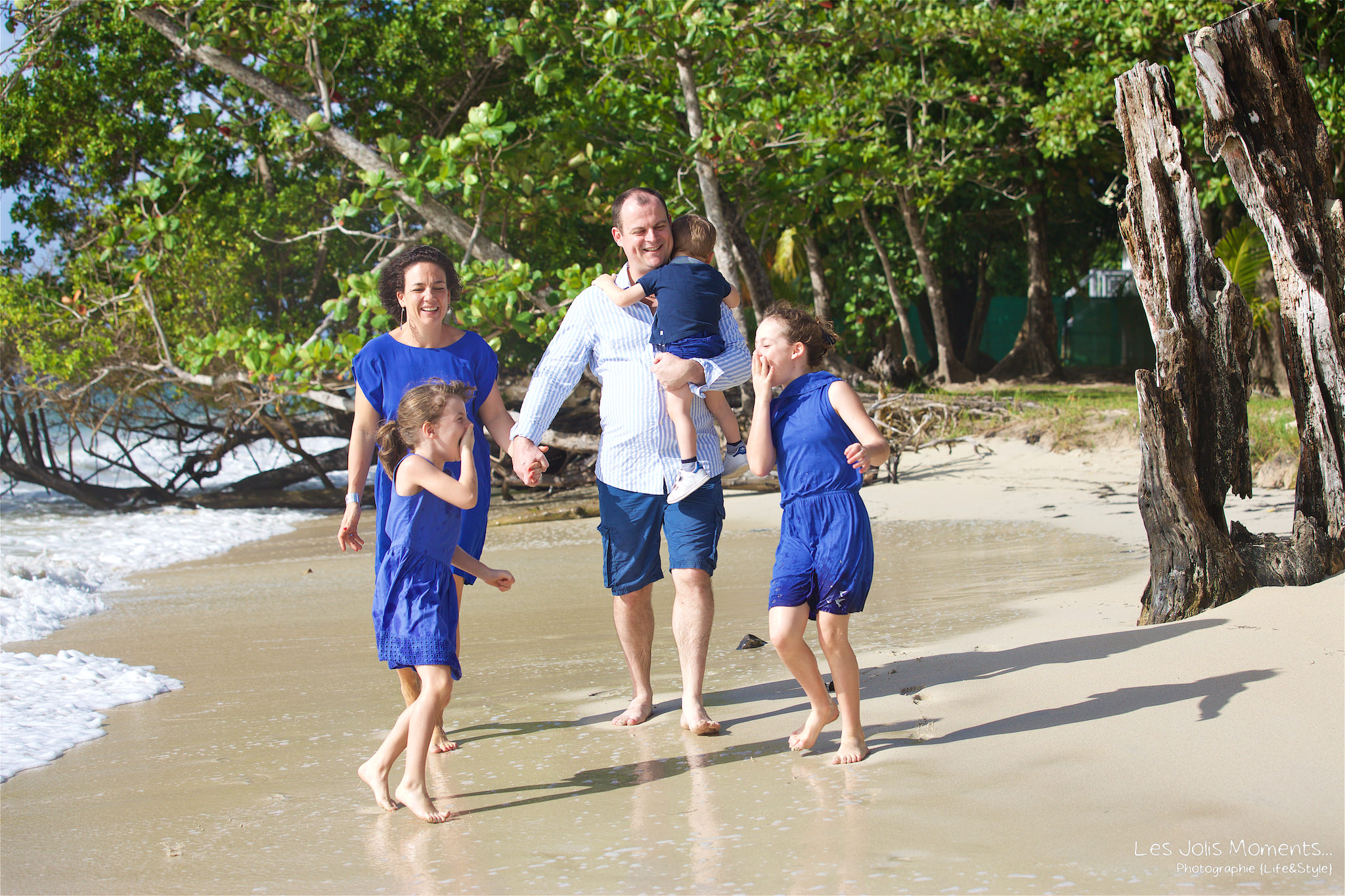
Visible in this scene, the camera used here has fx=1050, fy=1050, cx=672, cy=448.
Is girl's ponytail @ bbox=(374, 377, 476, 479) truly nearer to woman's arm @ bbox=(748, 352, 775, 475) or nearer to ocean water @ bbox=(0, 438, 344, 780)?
woman's arm @ bbox=(748, 352, 775, 475)

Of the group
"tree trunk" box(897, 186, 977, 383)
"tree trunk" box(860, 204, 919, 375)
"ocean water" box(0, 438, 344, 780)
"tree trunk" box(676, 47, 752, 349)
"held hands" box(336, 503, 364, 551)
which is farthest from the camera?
"tree trunk" box(860, 204, 919, 375)

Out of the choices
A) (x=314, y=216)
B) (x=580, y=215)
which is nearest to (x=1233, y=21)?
(x=580, y=215)

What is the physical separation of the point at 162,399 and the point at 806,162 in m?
9.54

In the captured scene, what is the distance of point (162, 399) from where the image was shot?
14672 mm

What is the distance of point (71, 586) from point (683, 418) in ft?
17.7

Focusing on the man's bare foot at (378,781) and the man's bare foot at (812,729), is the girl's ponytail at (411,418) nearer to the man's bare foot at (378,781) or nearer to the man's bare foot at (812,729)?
the man's bare foot at (378,781)

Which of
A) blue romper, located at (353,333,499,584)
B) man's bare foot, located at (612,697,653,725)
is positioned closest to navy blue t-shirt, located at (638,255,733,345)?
blue romper, located at (353,333,499,584)

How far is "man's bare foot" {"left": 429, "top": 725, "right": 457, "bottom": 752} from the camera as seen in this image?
10.9 feet

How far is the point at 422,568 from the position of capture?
292 centimetres

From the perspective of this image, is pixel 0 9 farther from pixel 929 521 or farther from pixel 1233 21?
pixel 1233 21

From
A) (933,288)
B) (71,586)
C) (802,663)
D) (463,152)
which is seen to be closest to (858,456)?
(802,663)

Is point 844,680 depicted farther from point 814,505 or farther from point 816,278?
point 816,278

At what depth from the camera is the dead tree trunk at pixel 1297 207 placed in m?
3.95

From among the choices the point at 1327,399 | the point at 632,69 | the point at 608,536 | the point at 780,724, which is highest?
the point at 632,69
